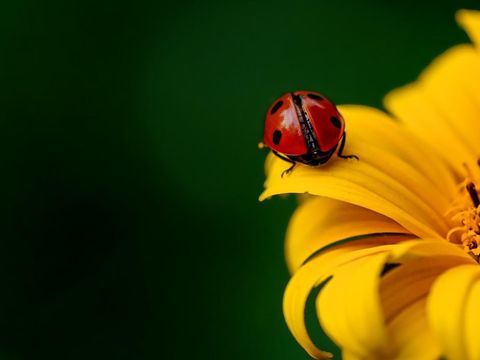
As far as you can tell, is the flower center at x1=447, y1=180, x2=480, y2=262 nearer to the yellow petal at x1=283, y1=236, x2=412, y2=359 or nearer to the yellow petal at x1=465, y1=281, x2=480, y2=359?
the yellow petal at x1=283, y1=236, x2=412, y2=359

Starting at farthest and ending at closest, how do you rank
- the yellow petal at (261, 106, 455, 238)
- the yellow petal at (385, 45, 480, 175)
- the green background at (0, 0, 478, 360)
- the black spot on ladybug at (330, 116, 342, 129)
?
the green background at (0, 0, 478, 360) < the yellow petal at (385, 45, 480, 175) < the black spot on ladybug at (330, 116, 342, 129) < the yellow petal at (261, 106, 455, 238)

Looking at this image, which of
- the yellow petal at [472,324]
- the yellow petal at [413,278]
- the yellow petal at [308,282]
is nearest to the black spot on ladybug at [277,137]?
the yellow petal at [308,282]

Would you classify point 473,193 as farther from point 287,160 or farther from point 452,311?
point 452,311

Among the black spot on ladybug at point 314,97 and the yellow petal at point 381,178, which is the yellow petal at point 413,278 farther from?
the black spot on ladybug at point 314,97

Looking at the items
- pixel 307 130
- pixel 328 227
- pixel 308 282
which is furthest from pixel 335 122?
pixel 308 282

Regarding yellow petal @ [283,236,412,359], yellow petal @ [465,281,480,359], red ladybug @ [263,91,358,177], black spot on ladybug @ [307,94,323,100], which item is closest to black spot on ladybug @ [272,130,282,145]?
red ladybug @ [263,91,358,177]

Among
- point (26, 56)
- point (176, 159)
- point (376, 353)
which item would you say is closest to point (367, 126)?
point (376, 353)

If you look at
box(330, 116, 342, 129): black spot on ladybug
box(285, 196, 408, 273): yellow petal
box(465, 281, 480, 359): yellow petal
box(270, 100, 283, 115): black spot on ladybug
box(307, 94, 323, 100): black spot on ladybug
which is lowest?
box(465, 281, 480, 359): yellow petal
